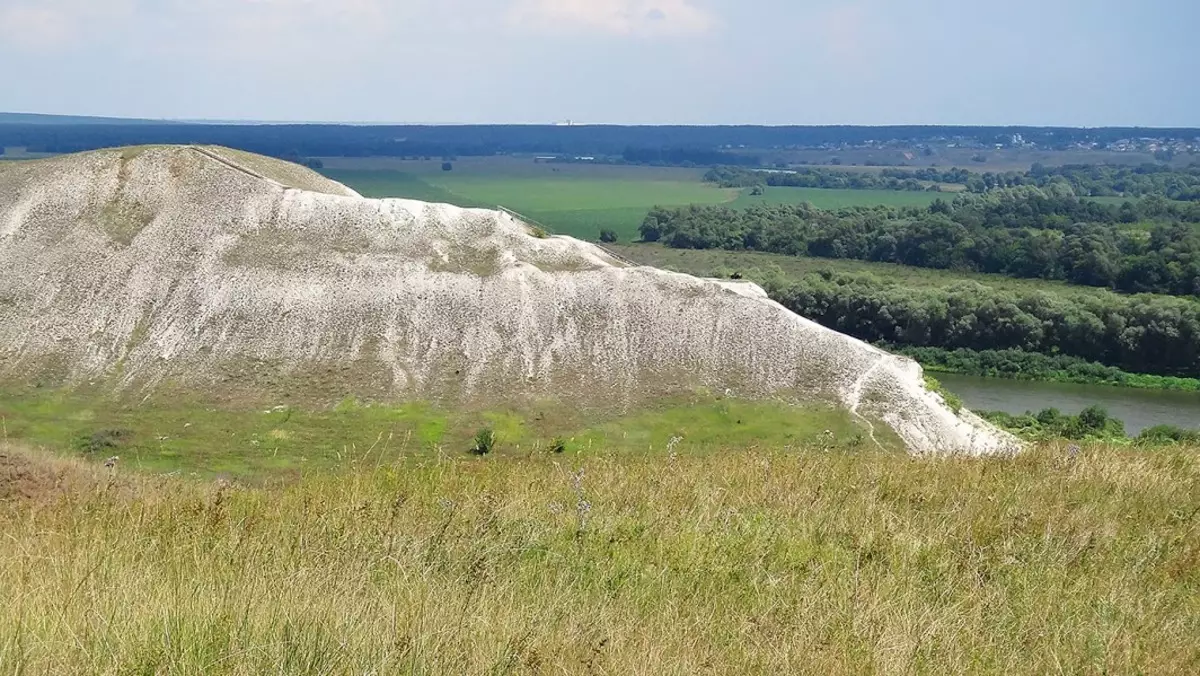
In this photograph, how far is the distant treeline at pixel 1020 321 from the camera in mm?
74000

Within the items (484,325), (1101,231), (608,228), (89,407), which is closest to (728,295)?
(484,325)

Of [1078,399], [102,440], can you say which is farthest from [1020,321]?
[102,440]

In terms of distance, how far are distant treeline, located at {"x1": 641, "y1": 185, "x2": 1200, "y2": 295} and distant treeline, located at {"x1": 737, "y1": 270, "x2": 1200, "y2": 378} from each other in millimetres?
21446

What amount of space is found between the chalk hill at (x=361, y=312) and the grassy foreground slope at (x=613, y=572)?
112 feet

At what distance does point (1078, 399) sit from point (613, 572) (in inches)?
2681

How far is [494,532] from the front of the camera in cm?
568

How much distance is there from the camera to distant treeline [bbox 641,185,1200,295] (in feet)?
340

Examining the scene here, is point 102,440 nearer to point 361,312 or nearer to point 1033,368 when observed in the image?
point 361,312

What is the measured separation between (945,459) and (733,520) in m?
3.26

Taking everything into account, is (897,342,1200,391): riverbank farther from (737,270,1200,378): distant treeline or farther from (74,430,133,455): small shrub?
(74,430,133,455): small shrub

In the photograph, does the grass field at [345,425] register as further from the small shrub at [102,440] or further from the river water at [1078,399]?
the river water at [1078,399]

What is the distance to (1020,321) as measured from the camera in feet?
251

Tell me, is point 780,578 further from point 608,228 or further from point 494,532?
point 608,228

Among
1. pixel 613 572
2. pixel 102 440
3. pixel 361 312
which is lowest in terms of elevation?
pixel 102 440
